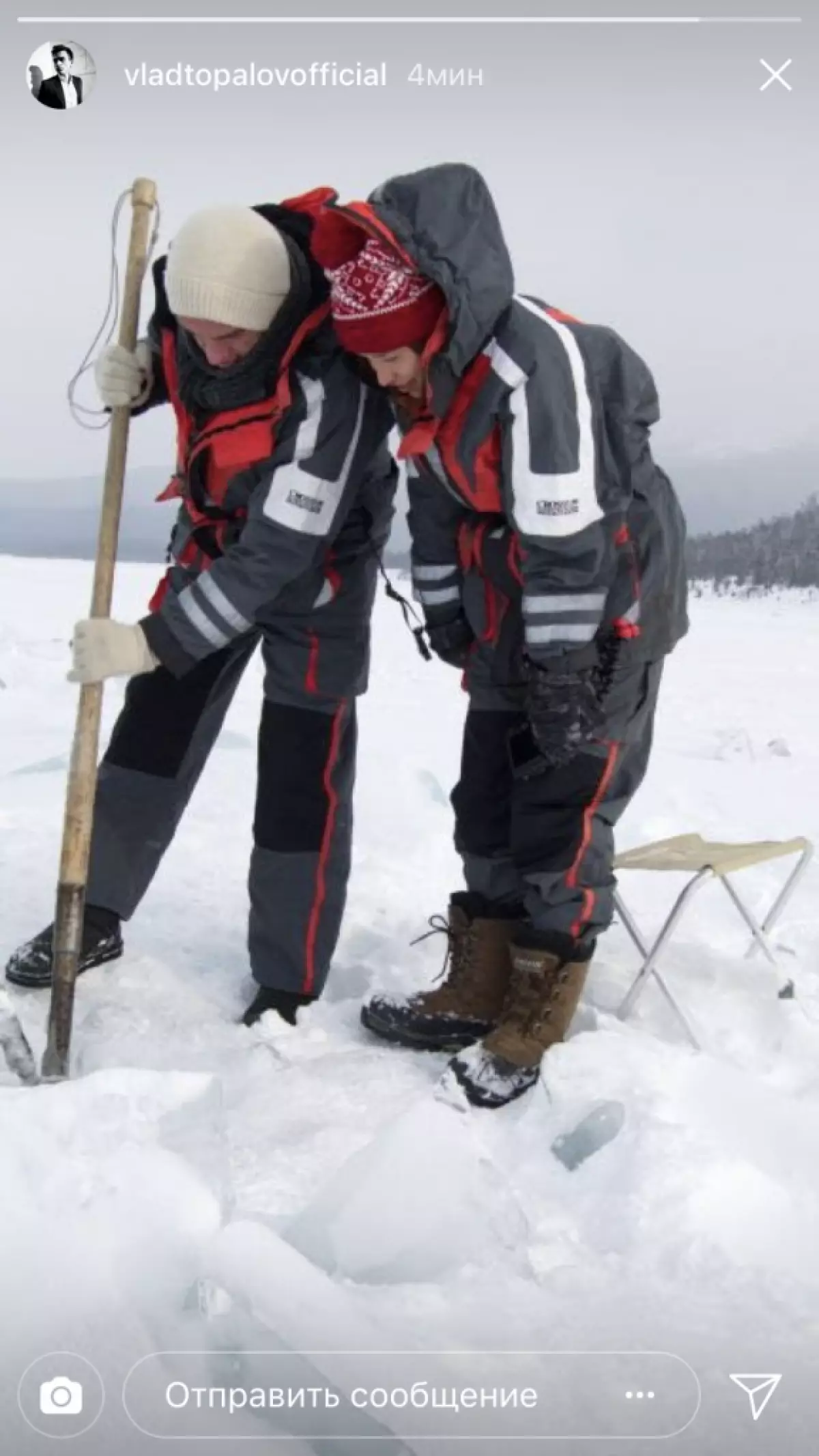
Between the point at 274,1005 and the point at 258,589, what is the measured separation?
38.7 inches

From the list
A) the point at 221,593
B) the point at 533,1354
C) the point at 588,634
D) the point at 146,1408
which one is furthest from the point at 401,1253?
the point at 221,593

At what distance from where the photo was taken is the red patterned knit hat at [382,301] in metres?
2.25

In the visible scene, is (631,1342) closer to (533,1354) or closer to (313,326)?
(533,1354)

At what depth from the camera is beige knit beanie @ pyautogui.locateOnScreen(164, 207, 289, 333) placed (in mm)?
2477

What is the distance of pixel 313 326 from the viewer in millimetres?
2566

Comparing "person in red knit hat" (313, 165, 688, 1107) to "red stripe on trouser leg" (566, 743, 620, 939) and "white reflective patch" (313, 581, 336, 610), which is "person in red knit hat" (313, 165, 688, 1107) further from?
"white reflective patch" (313, 581, 336, 610)

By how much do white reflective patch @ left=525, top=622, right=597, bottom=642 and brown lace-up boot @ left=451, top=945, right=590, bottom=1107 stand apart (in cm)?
67

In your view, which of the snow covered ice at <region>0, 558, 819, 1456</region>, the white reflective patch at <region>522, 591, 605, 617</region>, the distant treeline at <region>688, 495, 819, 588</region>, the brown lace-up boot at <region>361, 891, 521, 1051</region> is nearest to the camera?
the snow covered ice at <region>0, 558, 819, 1456</region>

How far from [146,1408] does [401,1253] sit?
47cm

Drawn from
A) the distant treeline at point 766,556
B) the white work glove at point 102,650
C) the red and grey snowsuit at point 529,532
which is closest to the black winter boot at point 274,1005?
the red and grey snowsuit at point 529,532

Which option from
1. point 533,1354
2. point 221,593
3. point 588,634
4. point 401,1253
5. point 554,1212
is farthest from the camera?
point 221,593

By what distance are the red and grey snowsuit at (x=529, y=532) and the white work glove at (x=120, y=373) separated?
699 mm

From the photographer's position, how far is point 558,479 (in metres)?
2.30

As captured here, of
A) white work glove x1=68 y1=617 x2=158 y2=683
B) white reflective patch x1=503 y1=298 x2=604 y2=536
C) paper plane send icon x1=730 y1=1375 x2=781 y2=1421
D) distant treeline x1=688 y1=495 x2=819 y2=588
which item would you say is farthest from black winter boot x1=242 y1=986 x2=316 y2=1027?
distant treeline x1=688 y1=495 x2=819 y2=588
